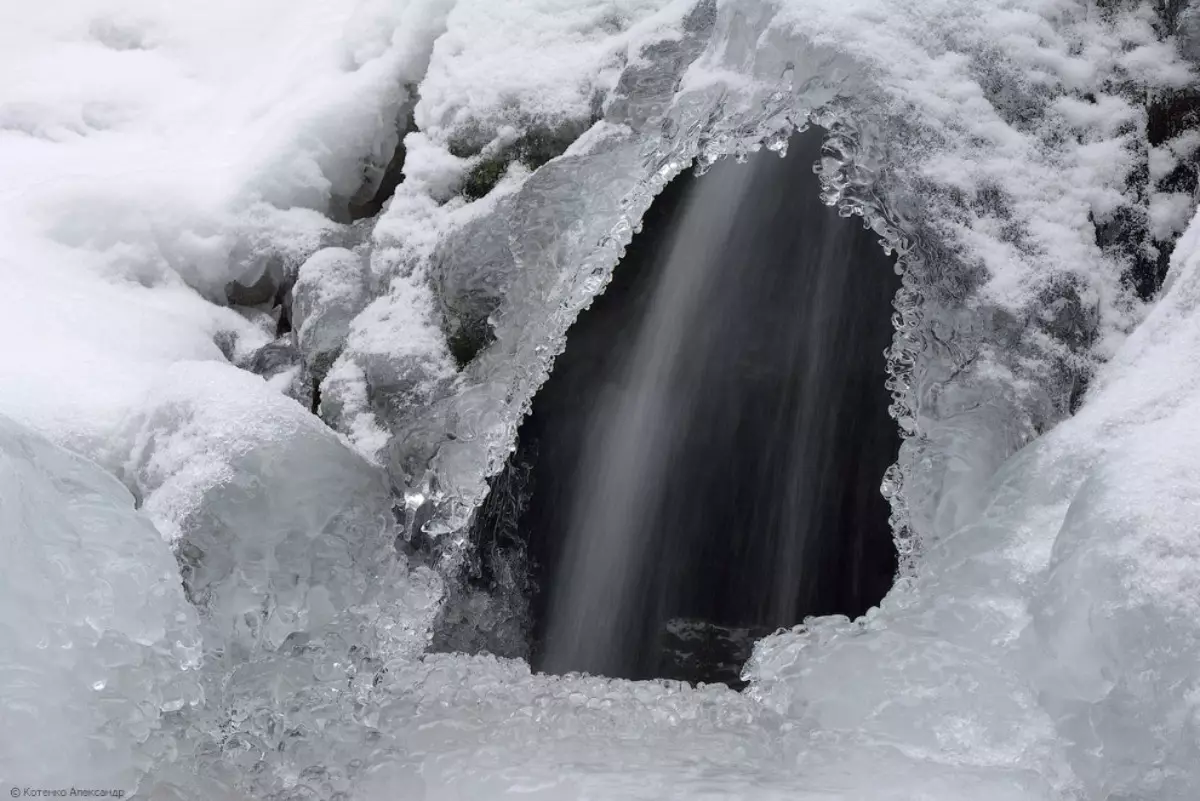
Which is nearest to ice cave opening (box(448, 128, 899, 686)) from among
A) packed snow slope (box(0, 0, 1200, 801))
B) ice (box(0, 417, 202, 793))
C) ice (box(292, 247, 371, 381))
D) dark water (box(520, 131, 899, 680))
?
dark water (box(520, 131, 899, 680))

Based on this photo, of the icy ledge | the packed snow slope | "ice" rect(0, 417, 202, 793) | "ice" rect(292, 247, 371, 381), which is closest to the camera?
"ice" rect(0, 417, 202, 793)

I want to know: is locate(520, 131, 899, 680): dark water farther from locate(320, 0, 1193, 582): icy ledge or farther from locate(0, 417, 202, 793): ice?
locate(0, 417, 202, 793): ice

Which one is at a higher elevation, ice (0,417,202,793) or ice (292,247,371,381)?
ice (292,247,371,381)

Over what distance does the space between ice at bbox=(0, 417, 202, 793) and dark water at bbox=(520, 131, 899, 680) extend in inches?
70.5

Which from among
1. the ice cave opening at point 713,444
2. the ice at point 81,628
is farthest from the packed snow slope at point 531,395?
the ice cave opening at point 713,444

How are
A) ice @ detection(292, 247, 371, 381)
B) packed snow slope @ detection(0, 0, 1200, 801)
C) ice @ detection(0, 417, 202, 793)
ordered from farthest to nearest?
1. ice @ detection(292, 247, 371, 381)
2. packed snow slope @ detection(0, 0, 1200, 801)
3. ice @ detection(0, 417, 202, 793)

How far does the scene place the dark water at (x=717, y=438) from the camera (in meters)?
4.08

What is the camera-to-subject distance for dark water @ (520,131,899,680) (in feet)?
13.4

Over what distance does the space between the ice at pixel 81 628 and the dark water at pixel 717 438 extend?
1.79 m

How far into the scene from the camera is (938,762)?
2.23m

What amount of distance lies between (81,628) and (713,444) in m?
2.56

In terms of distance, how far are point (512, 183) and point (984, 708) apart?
2.55m

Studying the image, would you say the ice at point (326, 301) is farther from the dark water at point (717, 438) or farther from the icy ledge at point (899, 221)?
the dark water at point (717, 438)

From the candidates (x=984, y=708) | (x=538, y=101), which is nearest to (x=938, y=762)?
(x=984, y=708)
